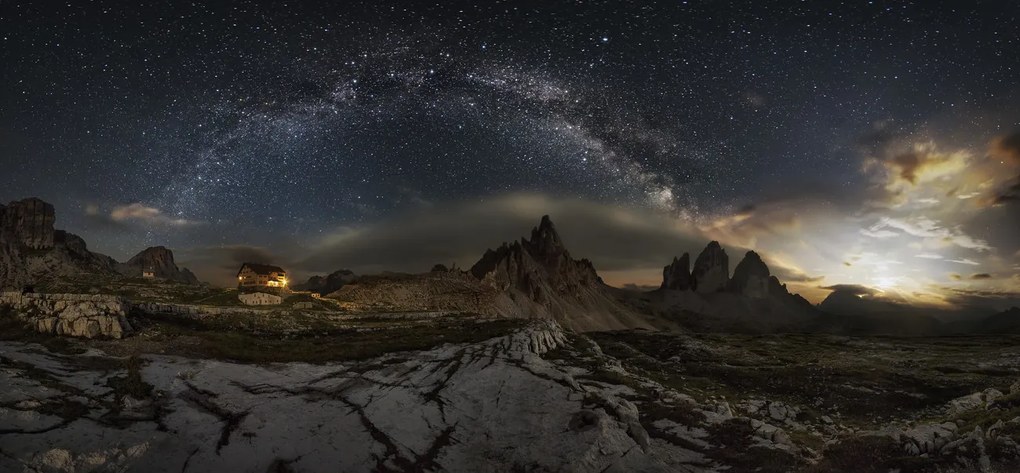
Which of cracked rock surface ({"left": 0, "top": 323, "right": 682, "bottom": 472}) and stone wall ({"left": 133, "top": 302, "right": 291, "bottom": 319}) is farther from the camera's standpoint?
stone wall ({"left": 133, "top": 302, "right": 291, "bottom": 319})

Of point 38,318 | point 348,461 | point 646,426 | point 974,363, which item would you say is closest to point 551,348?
point 646,426

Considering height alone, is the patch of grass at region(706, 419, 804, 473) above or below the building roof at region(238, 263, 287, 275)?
below

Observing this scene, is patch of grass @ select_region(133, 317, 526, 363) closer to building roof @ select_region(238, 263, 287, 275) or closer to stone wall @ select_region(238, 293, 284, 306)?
stone wall @ select_region(238, 293, 284, 306)

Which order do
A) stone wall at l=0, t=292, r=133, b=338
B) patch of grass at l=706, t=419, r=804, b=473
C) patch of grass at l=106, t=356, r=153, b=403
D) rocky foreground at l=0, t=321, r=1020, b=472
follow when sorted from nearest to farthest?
rocky foreground at l=0, t=321, r=1020, b=472, patch of grass at l=706, t=419, r=804, b=473, patch of grass at l=106, t=356, r=153, b=403, stone wall at l=0, t=292, r=133, b=338

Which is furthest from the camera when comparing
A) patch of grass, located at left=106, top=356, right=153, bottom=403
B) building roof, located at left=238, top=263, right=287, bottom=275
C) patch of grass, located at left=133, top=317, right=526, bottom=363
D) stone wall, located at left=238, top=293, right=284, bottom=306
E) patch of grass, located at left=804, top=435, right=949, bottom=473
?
building roof, located at left=238, top=263, right=287, bottom=275

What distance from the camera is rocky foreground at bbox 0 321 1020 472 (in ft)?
55.8

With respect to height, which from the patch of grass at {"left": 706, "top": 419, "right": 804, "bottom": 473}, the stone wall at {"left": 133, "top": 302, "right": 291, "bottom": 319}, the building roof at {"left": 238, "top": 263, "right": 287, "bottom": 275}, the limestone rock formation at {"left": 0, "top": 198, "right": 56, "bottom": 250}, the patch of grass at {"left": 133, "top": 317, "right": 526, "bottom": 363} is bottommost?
the patch of grass at {"left": 706, "top": 419, "right": 804, "bottom": 473}

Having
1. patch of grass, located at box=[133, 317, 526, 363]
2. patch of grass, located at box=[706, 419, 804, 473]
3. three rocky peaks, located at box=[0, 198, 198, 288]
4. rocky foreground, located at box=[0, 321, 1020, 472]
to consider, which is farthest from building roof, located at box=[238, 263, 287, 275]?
patch of grass, located at box=[706, 419, 804, 473]

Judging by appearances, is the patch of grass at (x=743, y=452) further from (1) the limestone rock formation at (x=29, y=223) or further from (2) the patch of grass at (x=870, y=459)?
(1) the limestone rock formation at (x=29, y=223)

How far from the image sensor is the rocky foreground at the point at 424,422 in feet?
55.8

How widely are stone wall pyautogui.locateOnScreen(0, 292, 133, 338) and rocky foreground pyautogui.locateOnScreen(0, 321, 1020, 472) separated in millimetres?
3066

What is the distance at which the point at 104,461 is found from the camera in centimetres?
1606

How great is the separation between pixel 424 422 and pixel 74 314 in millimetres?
29670

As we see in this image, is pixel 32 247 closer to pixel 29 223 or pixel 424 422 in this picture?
pixel 29 223
